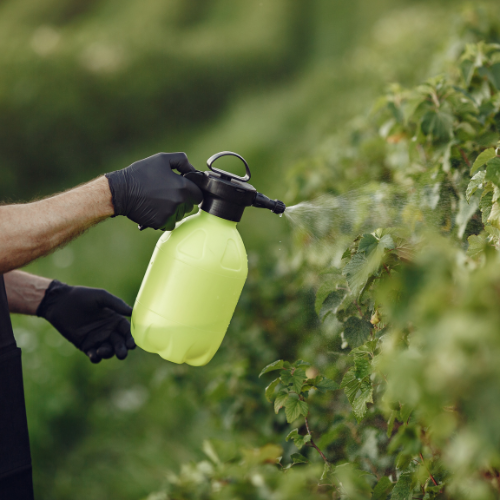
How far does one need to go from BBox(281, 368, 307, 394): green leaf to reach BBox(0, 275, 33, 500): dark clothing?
0.95m

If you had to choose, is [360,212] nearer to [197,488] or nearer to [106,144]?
[197,488]

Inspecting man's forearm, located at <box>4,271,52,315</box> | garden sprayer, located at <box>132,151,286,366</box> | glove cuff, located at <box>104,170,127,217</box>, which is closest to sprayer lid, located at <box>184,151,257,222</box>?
garden sprayer, located at <box>132,151,286,366</box>

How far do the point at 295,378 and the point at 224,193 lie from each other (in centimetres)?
59

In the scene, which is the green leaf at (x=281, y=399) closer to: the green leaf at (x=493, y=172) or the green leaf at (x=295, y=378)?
the green leaf at (x=295, y=378)

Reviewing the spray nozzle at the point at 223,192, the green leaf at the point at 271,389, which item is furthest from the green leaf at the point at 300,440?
the spray nozzle at the point at 223,192

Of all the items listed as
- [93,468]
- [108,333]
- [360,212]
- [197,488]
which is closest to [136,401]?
[93,468]

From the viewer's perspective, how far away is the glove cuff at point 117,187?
1.49 metres

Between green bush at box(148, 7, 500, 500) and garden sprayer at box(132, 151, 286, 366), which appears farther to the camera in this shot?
garden sprayer at box(132, 151, 286, 366)

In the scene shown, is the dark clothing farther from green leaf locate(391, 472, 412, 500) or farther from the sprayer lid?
green leaf locate(391, 472, 412, 500)

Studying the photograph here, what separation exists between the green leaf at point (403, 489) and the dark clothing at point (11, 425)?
1.20 metres

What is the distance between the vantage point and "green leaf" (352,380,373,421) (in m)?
1.14

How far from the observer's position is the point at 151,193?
1.48 m

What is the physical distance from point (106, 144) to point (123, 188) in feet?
22.3

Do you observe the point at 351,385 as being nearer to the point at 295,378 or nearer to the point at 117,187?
the point at 295,378
